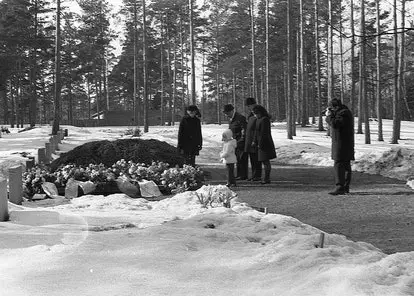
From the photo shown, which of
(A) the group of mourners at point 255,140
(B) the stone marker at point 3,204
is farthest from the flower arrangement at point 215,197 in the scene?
(B) the stone marker at point 3,204

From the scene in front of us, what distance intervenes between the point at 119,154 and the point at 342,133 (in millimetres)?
5829

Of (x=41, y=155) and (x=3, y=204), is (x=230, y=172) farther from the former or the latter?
(x=41, y=155)

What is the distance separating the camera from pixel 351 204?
28.2 feet

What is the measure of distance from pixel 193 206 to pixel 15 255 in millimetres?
3763

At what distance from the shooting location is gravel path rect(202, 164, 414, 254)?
20.9 feet

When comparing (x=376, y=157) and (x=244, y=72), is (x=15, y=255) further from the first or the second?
(x=244, y=72)

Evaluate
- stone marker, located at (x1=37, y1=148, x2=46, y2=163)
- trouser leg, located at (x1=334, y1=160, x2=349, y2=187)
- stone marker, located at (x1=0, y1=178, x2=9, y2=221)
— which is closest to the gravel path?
trouser leg, located at (x1=334, y1=160, x2=349, y2=187)

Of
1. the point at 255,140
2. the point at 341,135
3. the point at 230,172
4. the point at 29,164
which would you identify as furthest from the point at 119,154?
the point at 341,135

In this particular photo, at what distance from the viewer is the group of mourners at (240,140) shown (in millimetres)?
10750

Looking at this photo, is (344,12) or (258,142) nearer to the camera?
(258,142)

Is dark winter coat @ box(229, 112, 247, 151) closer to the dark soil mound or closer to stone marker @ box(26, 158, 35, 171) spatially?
the dark soil mound

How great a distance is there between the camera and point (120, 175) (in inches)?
441

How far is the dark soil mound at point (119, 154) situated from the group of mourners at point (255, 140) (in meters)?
1.18

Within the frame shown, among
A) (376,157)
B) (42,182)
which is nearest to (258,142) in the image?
(42,182)
